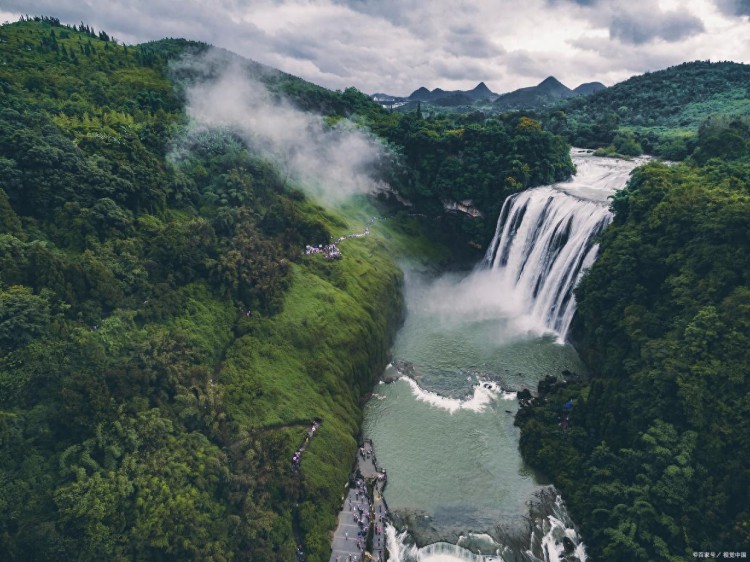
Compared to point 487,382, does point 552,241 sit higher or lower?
higher

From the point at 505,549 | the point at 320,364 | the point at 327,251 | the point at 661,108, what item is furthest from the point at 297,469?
the point at 661,108

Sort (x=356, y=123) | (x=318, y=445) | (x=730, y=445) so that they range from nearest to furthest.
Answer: (x=730, y=445)
(x=318, y=445)
(x=356, y=123)

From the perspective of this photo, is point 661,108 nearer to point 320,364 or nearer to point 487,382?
point 487,382

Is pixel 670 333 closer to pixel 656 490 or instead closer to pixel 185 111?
pixel 656 490

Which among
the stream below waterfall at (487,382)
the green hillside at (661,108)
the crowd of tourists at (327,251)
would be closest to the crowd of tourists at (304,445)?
the stream below waterfall at (487,382)

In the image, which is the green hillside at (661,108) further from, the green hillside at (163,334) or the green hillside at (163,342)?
Result: the green hillside at (163,342)

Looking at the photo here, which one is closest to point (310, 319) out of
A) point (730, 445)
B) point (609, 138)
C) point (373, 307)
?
point (373, 307)
